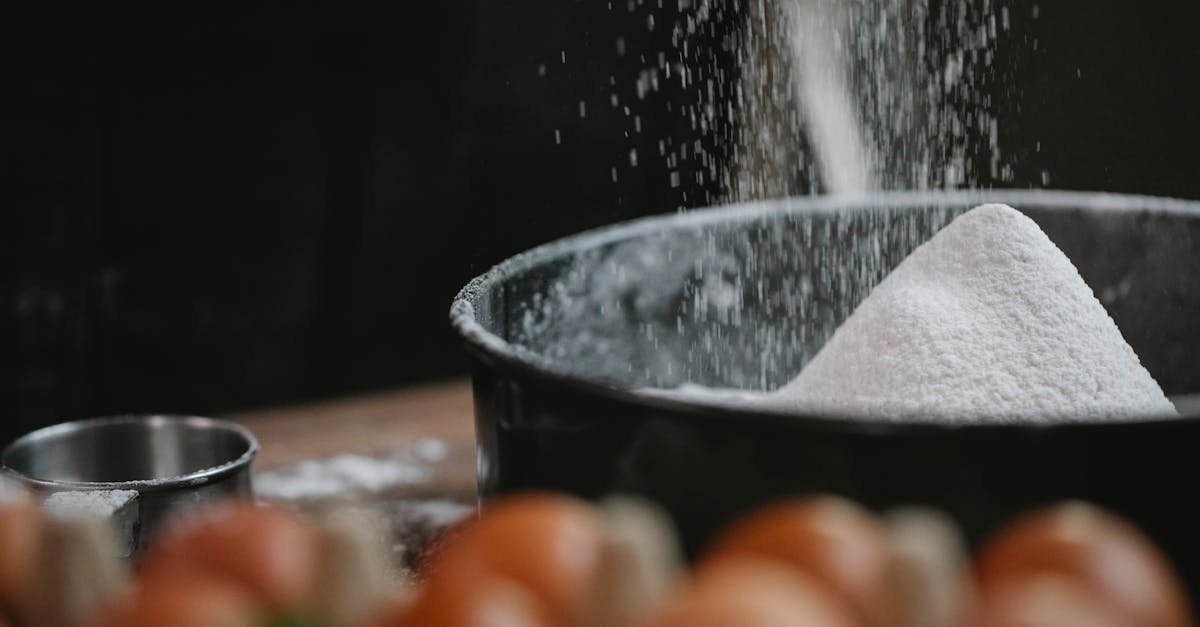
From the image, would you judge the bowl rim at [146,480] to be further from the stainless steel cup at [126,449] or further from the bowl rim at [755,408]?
the bowl rim at [755,408]

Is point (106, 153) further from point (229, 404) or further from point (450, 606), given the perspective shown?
point (450, 606)

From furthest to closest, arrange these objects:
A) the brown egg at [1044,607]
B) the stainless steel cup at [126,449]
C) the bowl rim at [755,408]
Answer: the stainless steel cup at [126,449] → the bowl rim at [755,408] → the brown egg at [1044,607]

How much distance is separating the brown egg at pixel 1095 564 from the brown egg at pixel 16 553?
0.26 m

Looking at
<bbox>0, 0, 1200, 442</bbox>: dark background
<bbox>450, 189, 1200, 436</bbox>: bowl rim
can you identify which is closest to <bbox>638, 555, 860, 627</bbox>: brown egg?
<bbox>450, 189, 1200, 436</bbox>: bowl rim

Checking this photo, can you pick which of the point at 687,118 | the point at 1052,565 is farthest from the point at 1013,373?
the point at 687,118

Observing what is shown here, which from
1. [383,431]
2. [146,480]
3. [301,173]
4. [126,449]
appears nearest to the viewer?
[146,480]

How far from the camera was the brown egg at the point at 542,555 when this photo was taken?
0.34 metres

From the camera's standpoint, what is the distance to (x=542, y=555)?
0.35 meters

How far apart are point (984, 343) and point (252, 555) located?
43 cm

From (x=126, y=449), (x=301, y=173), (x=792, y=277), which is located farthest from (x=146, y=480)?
(x=301, y=173)

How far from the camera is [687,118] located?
172cm

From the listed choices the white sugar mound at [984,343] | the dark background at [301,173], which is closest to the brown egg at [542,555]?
the white sugar mound at [984,343]

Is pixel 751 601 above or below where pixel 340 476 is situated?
above

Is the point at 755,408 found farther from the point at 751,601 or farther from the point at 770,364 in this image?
the point at 770,364
